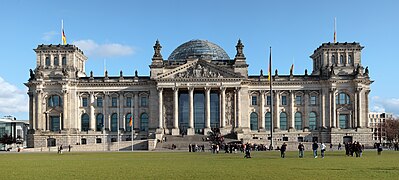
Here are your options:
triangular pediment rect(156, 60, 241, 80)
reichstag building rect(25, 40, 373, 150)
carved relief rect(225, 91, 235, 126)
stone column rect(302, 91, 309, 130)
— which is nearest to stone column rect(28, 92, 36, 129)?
reichstag building rect(25, 40, 373, 150)

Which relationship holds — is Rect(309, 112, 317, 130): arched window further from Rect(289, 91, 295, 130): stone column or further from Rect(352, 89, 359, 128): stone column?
Rect(352, 89, 359, 128): stone column

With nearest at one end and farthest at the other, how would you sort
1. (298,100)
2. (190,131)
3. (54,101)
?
1. (190,131)
2. (54,101)
3. (298,100)

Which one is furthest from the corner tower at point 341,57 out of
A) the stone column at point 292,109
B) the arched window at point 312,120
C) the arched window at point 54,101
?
the arched window at point 54,101

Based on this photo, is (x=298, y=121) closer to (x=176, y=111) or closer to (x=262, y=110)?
(x=262, y=110)

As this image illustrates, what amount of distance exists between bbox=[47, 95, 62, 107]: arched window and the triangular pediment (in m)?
23.1

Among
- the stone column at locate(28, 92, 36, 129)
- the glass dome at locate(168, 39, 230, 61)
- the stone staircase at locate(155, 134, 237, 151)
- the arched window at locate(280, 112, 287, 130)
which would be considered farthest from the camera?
the glass dome at locate(168, 39, 230, 61)

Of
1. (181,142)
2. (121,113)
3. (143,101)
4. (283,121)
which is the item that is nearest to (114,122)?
(121,113)

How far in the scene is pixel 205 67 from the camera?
116812 mm

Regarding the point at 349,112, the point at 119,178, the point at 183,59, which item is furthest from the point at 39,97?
the point at 119,178

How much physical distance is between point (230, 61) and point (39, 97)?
1672 inches

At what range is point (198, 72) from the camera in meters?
116

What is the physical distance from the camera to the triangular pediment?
116312 mm

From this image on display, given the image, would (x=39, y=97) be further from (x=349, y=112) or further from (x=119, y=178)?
(x=119, y=178)

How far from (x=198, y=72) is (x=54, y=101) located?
Result: 32554 millimetres
